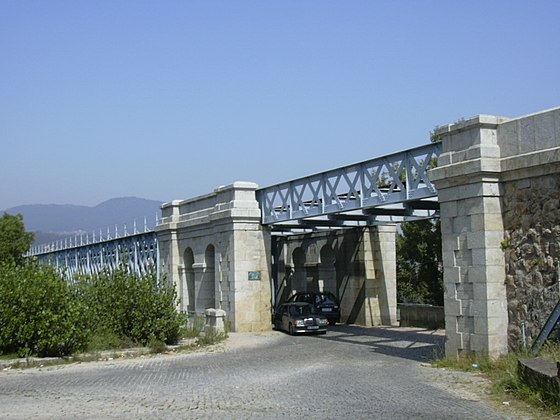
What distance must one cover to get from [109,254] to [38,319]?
29951mm

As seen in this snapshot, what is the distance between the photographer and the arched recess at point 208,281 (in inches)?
1260

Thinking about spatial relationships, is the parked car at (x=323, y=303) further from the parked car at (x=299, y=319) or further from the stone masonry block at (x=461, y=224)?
the stone masonry block at (x=461, y=224)

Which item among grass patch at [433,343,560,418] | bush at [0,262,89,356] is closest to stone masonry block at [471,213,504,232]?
grass patch at [433,343,560,418]

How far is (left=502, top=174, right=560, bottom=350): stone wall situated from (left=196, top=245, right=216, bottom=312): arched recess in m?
17.4

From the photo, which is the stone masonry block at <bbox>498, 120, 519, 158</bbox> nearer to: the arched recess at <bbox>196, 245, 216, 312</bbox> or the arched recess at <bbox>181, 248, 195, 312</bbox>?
the arched recess at <bbox>196, 245, 216, 312</bbox>

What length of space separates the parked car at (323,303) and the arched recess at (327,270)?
1504 mm

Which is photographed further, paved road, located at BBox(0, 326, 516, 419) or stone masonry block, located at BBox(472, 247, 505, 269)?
stone masonry block, located at BBox(472, 247, 505, 269)

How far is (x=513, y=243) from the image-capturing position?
16359 mm

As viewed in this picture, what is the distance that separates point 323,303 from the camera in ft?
100

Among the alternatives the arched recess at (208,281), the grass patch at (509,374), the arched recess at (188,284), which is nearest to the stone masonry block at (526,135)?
→ the grass patch at (509,374)

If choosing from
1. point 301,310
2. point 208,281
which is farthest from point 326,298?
point 208,281

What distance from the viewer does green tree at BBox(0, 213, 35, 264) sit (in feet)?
201

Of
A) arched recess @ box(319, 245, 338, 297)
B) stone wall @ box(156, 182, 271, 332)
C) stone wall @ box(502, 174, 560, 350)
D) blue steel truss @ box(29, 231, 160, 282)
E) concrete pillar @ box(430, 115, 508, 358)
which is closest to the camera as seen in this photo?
stone wall @ box(502, 174, 560, 350)

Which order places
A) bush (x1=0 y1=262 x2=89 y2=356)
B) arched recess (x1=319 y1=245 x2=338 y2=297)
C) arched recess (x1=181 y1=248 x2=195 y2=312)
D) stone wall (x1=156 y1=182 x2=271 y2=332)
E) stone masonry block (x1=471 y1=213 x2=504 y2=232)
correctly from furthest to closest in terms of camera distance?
arched recess (x1=181 y1=248 x2=195 y2=312)
arched recess (x1=319 y1=245 x2=338 y2=297)
stone wall (x1=156 y1=182 x2=271 y2=332)
bush (x1=0 y1=262 x2=89 y2=356)
stone masonry block (x1=471 y1=213 x2=504 y2=232)
